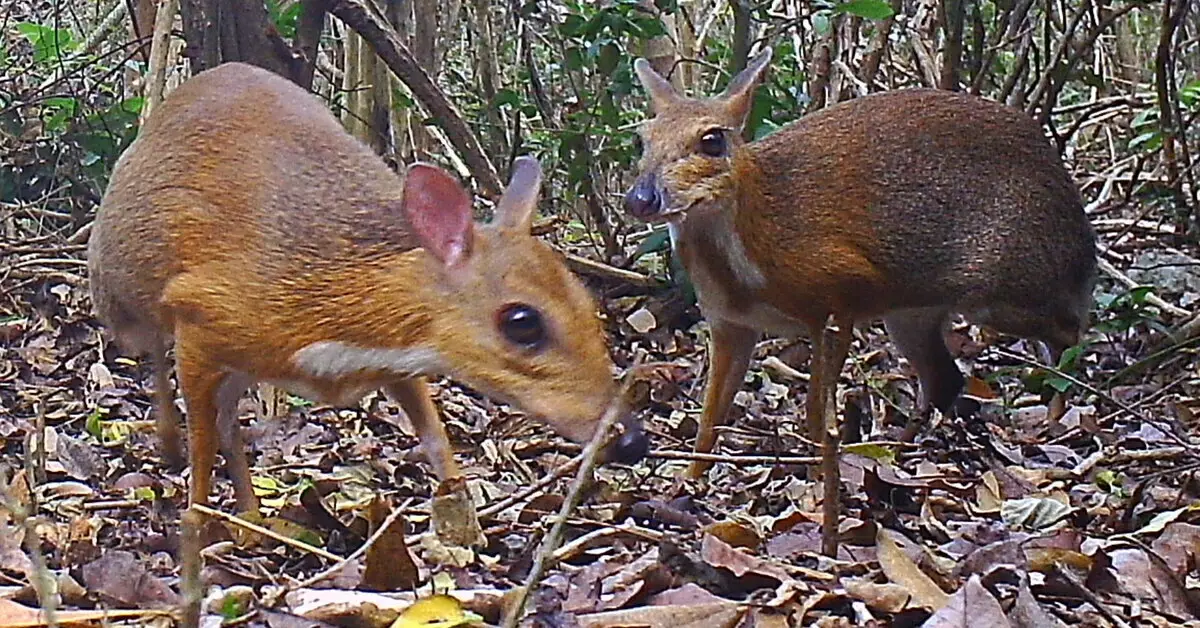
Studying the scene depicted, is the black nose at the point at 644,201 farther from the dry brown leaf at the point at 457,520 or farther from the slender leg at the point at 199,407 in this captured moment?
the dry brown leaf at the point at 457,520

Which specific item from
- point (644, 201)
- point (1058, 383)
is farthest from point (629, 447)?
point (1058, 383)

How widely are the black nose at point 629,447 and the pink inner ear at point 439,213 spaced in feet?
→ 2.13

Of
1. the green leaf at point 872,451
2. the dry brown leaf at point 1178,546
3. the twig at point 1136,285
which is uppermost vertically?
the dry brown leaf at point 1178,546

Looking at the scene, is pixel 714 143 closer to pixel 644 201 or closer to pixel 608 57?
pixel 644 201

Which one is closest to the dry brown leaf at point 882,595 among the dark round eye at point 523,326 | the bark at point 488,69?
the dark round eye at point 523,326

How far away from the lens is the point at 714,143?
19.6 feet

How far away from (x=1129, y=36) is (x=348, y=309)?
1010 centimetres

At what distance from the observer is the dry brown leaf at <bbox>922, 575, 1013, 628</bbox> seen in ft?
A: 8.96

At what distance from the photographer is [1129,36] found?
505 inches

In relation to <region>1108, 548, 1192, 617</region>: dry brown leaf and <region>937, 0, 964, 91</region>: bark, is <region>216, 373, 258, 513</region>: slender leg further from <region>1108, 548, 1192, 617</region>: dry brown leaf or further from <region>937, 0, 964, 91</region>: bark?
<region>937, 0, 964, 91</region>: bark

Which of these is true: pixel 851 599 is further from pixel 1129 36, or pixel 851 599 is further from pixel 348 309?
pixel 1129 36

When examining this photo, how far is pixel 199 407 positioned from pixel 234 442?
1.01 feet

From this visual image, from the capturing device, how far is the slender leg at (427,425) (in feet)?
15.0

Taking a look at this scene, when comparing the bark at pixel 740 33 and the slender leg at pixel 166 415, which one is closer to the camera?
the slender leg at pixel 166 415
